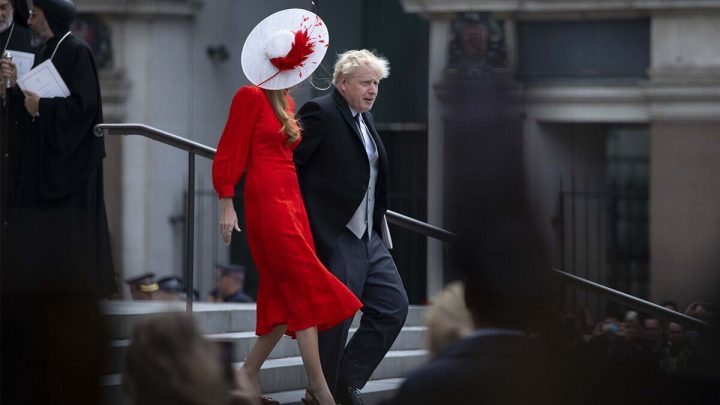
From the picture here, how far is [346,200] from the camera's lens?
19.8 feet

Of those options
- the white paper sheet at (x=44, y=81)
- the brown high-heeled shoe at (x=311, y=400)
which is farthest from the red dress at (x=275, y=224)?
the white paper sheet at (x=44, y=81)

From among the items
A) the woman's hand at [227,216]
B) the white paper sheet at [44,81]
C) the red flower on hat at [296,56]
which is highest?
the red flower on hat at [296,56]

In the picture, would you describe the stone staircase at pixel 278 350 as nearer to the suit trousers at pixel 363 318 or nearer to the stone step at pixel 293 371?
the stone step at pixel 293 371

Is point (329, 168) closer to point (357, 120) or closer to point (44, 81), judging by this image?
point (357, 120)

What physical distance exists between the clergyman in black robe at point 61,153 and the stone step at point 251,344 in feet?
1.32

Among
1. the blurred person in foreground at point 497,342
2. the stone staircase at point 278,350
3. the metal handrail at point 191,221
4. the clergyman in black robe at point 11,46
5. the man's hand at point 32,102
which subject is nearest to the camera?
the blurred person in foreground at point 497,342

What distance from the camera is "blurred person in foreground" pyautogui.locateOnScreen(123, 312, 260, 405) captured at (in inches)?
111

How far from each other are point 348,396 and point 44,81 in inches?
61.0

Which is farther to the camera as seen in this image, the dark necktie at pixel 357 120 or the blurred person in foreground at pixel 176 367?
the dark necktie at pixel 357 120

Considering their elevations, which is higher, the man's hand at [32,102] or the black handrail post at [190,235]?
the man's hand at [32,102]

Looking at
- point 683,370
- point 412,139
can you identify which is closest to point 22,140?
point 683,370

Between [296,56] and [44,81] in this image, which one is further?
[44,81]

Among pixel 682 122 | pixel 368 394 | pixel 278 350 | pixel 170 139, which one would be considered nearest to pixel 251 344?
pixel 278 350

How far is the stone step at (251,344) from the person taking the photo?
16.9 ft
